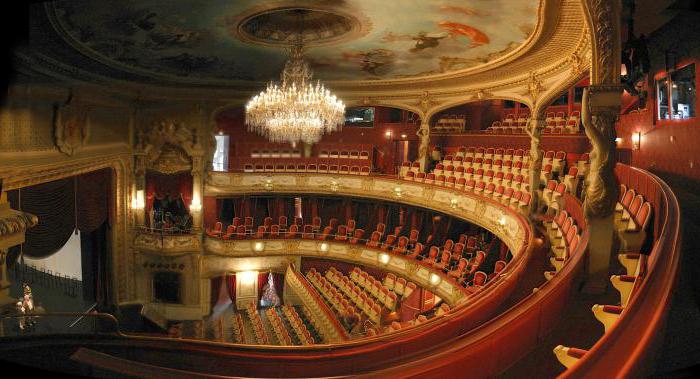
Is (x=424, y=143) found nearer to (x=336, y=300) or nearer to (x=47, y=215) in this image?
(x=336, y=300)

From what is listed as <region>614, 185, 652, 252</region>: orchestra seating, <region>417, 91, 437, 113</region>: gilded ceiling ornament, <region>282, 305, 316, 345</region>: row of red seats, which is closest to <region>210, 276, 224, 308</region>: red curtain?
<region>282, 305, 316, 345</region>: row of red seats

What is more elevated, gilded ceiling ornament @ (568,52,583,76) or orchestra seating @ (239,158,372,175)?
gilded ceiling ornament @ (568,52,583,76)

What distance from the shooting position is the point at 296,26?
28.5 feet

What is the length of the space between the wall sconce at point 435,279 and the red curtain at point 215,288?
8.95 m

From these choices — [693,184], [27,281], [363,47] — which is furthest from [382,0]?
[27,281]

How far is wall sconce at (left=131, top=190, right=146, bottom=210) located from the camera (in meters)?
15.9

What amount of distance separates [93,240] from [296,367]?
549 inches

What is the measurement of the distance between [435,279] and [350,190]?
5.86 metres

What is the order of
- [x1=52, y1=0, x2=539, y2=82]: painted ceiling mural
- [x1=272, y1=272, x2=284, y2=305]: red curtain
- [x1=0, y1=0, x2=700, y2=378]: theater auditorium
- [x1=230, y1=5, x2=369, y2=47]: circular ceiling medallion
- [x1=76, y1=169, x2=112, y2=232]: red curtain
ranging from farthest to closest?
[x1=272, y1=272, x2=284, y2=305]: red curtain < [x1=76, y1=169, x2=112, y2=232]: red curtain < [x1=230, y1=5, x2=369, y2=47]: circular ceiling medallion < [x1=52, y1=0, x2=539, y2=82]: painted ceiling mural < [x1=0, y1=0, x2=700, y2=378]: theater auditorium

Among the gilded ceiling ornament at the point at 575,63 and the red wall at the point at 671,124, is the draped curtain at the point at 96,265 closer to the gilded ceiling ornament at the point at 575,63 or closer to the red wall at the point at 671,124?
the gilded ceiling ornament at the point at 575,63

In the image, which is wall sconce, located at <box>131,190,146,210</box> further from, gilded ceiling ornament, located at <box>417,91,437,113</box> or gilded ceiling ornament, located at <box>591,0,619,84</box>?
gilded ceiling ornament, located at <box>591,0,619,84</box>

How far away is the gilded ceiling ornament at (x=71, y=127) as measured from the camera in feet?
33.6

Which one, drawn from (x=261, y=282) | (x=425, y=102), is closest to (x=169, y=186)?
(x=261, y=282)

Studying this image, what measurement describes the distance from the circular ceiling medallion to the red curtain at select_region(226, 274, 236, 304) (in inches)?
413
